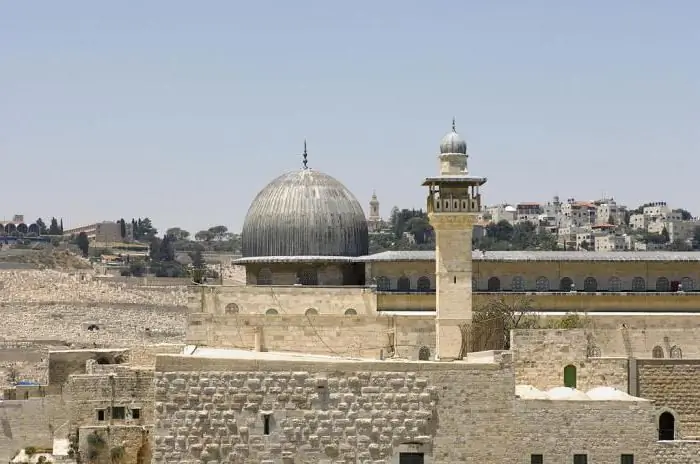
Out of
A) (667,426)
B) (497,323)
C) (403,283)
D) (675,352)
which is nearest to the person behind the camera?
(667,426)

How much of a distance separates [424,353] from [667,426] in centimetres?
603

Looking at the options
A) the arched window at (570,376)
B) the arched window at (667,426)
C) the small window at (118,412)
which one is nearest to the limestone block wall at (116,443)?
the small window at (118,412)

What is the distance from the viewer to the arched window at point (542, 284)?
34500 millimetres

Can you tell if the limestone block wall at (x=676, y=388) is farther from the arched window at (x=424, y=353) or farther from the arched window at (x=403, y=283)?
the arched window at (x=403, y=283)

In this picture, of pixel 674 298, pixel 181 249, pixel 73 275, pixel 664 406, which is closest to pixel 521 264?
pixel 674 298

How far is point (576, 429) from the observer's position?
995 inches

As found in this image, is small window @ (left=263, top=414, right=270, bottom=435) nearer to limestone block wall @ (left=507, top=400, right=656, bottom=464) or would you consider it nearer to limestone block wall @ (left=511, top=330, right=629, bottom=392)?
limestone block wall @ (left=507, top=400, right=656, bottom=464)

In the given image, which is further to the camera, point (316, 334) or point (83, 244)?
point (83, 244)

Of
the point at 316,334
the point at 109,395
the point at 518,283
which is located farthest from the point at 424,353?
the point at 109,395

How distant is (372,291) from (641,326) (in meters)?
5.66

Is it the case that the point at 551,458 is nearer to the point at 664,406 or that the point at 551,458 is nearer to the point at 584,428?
the point at 584,428

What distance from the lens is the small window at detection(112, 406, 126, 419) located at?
29.7 metres

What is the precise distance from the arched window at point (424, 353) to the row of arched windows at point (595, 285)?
3382 mm

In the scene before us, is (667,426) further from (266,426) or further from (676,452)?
(266,426)
